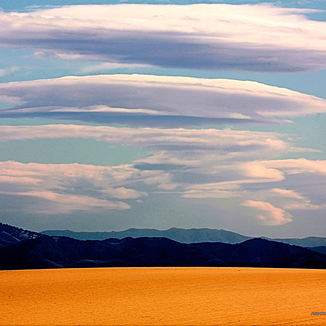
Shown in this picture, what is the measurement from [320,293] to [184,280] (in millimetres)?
14520

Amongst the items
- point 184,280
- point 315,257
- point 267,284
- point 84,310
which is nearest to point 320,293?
point 267,284

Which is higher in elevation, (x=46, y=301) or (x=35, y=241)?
(x=35, y=241)

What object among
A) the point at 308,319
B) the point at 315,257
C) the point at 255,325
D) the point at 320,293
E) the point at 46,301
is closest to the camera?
the point at 255,325

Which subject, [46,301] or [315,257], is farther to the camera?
[315,257]

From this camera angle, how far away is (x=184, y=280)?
67438 millimetres

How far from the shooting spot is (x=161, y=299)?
51531 millimetres

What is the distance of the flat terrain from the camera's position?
39938mm

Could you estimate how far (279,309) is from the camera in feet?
147

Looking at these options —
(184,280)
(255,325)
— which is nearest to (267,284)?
(184,280)

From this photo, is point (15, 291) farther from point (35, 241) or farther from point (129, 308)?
point (35, 241)

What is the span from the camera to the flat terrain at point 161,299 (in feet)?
131

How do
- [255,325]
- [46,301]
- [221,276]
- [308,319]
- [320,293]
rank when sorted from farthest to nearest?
[221,276], [320,293], [46,301], [308,319], [255,325]

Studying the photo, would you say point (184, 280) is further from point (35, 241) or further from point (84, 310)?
point (35, 241)

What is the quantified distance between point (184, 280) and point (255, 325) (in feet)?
101
